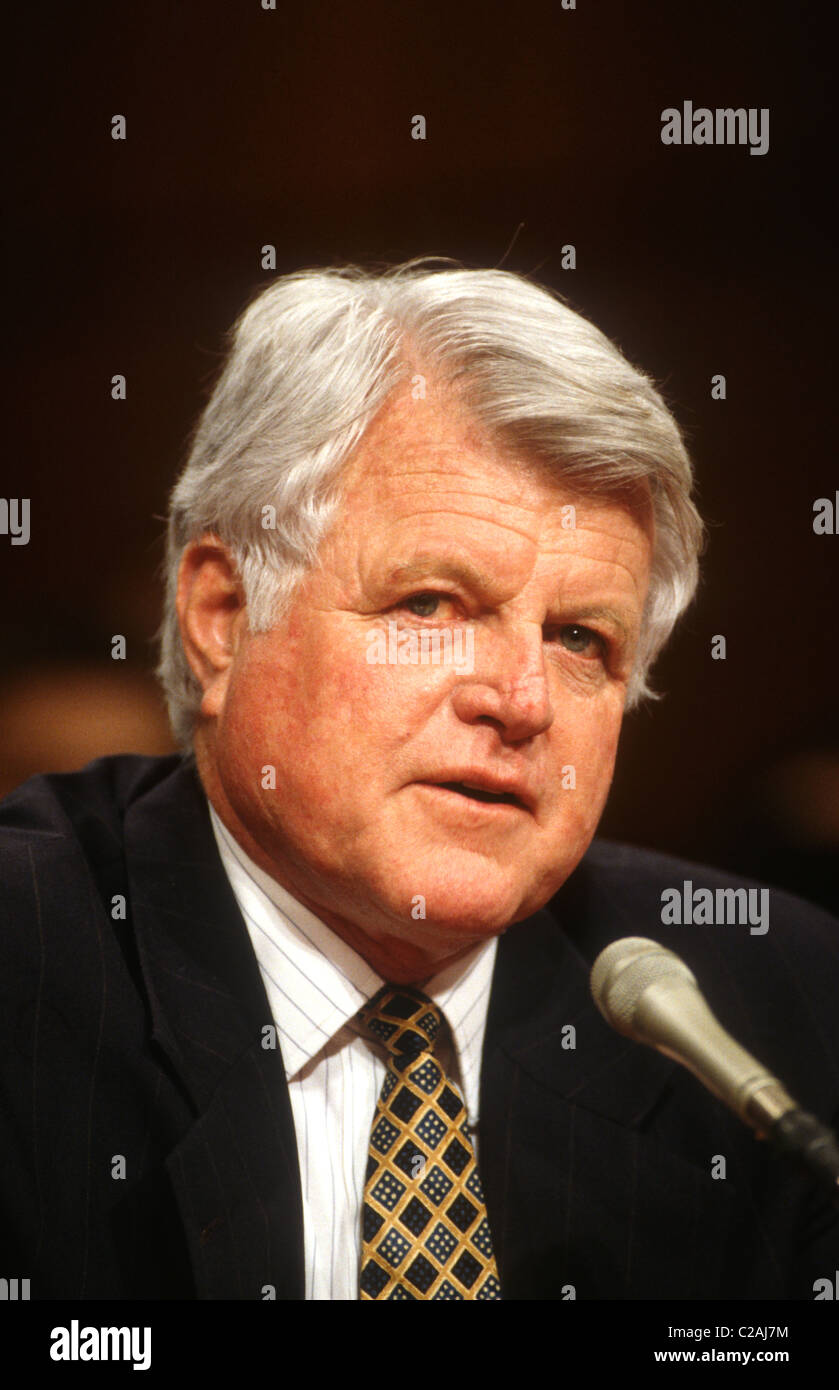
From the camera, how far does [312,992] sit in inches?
67.8

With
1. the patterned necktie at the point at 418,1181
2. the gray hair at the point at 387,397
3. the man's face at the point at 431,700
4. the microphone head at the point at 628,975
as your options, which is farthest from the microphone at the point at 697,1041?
the gray hair at the point at 387,397

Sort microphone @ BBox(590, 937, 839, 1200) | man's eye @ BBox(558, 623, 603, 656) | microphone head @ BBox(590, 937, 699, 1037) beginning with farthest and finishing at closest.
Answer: man's eye @ BBox(558, 623, 603, 656) < microphone head @ BBox(590, 937, 699, 1037) < microphone @ BBox(590, 937, 839, 1200)

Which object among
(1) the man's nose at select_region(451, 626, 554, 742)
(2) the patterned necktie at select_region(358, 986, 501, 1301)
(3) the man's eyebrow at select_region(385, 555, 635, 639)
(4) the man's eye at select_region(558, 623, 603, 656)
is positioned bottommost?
(2) the patterned necktie at select_region(358, 986, 501, 1301)

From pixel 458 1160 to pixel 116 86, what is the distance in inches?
65.8

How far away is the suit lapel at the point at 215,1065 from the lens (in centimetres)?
152

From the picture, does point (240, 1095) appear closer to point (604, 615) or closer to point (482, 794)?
point (482, 794)

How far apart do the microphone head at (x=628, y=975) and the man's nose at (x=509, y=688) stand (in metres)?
0.34

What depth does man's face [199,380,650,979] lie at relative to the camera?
1.60 metres

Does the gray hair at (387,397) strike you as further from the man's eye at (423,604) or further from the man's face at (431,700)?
the man's eye at (423,604)

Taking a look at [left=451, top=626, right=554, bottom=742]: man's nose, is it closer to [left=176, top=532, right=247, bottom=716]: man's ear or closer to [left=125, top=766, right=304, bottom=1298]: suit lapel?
[left=176, top=532, right=247, bottom=716]: man's ear

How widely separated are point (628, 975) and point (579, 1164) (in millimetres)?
626

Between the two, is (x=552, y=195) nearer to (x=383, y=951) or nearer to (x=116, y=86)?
(x=116, y=86)

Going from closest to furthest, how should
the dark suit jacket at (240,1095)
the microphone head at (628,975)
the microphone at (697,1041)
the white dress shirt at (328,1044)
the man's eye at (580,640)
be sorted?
the microphone at (697,1041), the microphone head at (628,975), the dark suit jacket at (240,1095), the white dress shirt at (328,1044), the man's eye at (580,640)

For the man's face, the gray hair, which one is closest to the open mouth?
the man's face
